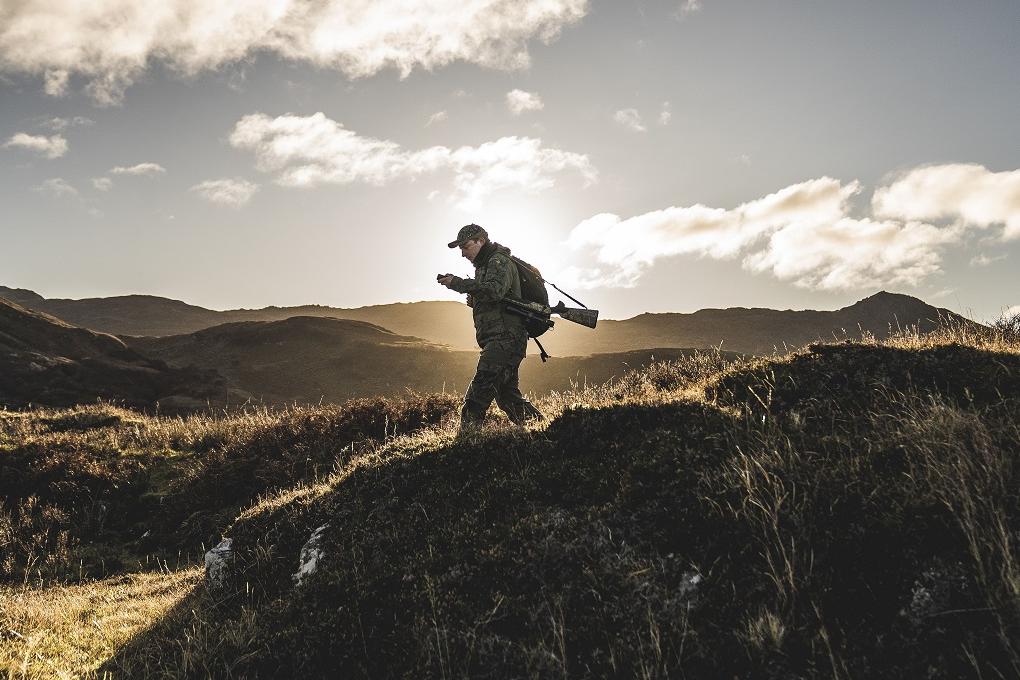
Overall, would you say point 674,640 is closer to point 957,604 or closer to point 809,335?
point 957,604

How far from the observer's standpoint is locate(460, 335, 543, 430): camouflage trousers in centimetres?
799

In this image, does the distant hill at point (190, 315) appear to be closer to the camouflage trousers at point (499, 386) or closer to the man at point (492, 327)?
the man at point (492, 327)

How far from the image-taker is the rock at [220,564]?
5.58 metres

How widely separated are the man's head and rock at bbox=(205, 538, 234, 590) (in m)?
4.71

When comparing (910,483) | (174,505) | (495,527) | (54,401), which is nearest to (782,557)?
(910,483)

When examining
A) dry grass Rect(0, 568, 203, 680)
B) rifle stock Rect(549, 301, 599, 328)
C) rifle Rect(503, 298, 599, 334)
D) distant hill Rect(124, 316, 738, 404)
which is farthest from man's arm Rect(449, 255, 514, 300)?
distant hill Rect(124, 316, 738, 404)

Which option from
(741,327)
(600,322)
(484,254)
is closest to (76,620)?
(484,254)

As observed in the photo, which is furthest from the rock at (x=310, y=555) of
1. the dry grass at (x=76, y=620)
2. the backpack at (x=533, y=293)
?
the backpack at (x=533, y=293)

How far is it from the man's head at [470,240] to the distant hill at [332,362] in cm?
2444

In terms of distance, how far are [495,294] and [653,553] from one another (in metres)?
4.87

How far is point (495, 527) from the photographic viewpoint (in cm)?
453

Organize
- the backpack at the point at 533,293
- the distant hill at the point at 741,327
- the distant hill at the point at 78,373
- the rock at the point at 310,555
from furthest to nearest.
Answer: the distant hill at the point at 741,327 → the distant hill at the point at 78,373 → the backpack at the point at 533,293 → the rock at the point at 310,555

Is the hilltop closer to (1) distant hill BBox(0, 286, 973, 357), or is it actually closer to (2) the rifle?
(1) distant hill BBox(0, 286, 973, 357)

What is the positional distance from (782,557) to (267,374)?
43.6m
